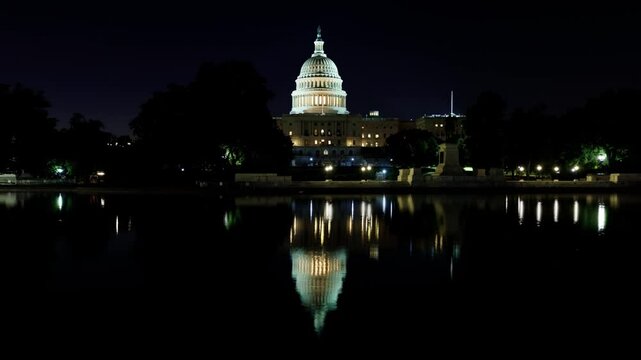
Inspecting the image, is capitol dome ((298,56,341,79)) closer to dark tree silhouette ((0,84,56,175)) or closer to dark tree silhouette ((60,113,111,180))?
dark tree silhouette ((60,113,111,180))

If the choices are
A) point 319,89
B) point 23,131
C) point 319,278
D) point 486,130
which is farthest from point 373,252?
point 319,89

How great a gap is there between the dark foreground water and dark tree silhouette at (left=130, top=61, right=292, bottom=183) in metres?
33.7

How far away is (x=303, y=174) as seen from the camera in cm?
6962

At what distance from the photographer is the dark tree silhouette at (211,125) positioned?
183 ft

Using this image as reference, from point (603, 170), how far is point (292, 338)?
59207 mm

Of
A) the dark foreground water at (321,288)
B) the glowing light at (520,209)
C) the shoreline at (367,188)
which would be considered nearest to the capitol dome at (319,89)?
the shoreline at (367,188)

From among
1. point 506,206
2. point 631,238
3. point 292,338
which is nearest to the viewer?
point 292,338

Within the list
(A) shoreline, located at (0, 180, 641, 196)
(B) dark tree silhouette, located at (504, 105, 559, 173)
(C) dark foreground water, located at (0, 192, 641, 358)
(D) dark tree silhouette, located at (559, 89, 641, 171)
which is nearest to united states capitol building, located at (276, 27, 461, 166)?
(B) dark tree silhouette, located at (504, 105, 559, 173)

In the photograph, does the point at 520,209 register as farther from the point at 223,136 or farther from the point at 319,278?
the point at 223,136

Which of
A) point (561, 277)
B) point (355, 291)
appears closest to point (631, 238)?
point (561, 277)

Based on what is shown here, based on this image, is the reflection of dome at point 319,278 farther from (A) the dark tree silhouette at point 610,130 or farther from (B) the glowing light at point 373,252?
(A) the dark tree silhouette at point 610,130

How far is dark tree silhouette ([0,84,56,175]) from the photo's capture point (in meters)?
57.3

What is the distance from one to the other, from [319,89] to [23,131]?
97792 millimetres

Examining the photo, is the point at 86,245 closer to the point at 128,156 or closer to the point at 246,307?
the point at 246,307
